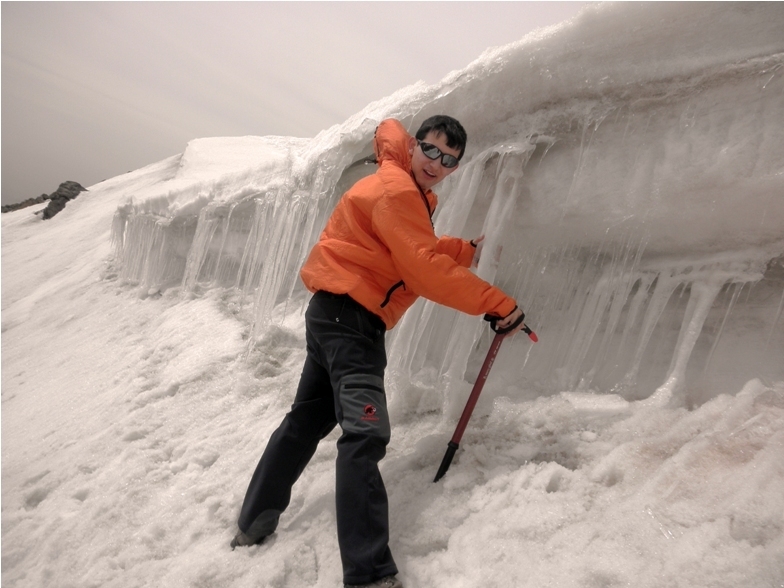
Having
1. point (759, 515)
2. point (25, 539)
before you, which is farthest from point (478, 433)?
point (25, 539)

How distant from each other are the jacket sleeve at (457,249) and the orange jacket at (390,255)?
399 mm

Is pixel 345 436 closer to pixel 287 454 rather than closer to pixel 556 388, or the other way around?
pixel 287 454

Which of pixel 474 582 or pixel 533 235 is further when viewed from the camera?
pixel 533 235

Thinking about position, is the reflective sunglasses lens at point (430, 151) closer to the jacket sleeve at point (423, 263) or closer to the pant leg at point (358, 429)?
the jacket sleeve at point (423, 263)

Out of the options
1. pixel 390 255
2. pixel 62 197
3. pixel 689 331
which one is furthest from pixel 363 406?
pixel 62 197

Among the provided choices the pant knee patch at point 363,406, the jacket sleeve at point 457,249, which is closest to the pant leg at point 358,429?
the pant knee patch at point 363,406

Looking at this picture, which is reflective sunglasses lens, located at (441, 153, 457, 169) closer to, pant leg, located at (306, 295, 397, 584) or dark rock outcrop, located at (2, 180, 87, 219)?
pant leg, located at (306, 295, 397, 584)

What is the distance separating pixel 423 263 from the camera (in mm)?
1957

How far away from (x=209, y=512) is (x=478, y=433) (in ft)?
4.85

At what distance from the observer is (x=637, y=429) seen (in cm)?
217

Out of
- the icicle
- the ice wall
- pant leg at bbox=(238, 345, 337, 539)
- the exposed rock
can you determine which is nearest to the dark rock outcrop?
the exposed rock

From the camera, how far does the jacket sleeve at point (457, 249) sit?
256 cm

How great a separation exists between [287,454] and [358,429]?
53 cm

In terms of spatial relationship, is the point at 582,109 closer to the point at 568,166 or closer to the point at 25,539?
the point at 568,166
